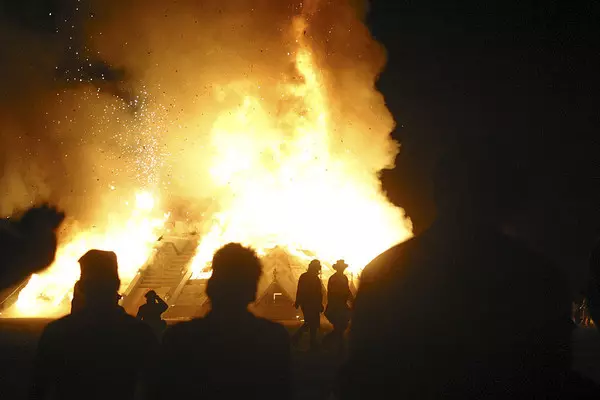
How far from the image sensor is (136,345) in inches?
131

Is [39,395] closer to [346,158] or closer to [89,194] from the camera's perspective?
[346,158]

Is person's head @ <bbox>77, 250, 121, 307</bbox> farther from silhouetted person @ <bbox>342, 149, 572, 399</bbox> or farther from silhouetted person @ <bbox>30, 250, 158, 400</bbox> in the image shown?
silhouetted person @ <bbox>342, 149, 572, 399</bbox>

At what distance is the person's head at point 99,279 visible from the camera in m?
Result: 3.40

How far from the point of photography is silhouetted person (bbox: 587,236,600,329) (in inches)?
143

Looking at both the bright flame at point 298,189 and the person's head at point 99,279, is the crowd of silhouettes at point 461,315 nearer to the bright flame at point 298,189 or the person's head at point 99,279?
the person's head at point 99,279

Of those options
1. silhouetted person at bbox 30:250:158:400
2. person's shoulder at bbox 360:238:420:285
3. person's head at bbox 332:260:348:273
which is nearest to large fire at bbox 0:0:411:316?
person's head at bbox 332:260:348:273

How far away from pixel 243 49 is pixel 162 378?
60.2 ft

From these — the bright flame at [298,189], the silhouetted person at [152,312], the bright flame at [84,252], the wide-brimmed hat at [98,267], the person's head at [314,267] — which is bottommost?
the wide-brimmed hat at [98,267]

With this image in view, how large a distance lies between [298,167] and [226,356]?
55.8 feet

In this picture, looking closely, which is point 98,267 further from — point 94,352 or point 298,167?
point 298,167

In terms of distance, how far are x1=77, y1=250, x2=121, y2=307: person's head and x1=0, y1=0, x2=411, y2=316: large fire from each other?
1455 cm

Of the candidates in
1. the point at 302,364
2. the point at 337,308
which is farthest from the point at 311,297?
the point at 302,364

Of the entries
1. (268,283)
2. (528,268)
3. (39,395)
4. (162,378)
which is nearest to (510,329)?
(528,268)

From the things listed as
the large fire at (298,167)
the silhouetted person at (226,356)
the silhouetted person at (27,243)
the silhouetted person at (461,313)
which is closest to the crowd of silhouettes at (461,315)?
the silhouetted person at (461,313)
